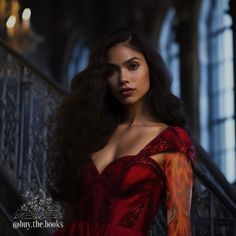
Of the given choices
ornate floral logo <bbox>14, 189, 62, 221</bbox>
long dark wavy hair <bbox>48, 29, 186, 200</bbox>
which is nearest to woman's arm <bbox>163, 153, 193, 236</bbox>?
long dark wavy hair <bbox>48, 29, 186, 200</bbox>

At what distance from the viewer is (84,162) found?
263cm

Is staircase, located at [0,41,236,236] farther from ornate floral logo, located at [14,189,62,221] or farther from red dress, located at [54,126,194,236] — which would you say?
red dress, located at [54,126,194,236]

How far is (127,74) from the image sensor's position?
2.65 metres

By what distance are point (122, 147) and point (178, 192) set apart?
30cm

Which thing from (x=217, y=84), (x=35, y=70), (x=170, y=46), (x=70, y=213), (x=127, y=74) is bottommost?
(x=70, y=213)

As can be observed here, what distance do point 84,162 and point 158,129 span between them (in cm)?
32

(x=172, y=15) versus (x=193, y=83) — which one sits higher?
(x=172, y=15)

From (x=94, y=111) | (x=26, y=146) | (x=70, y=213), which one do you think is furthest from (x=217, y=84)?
(x=70, y=213)

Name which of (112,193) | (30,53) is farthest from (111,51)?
(30,53)

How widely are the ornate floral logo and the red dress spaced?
6.83ft

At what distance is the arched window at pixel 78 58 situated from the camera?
684 inches

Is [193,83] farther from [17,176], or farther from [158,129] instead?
[158,129]

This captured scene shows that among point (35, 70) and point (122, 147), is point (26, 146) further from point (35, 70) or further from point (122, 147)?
point (122, 147)

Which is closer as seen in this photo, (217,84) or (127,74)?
(127,74)
